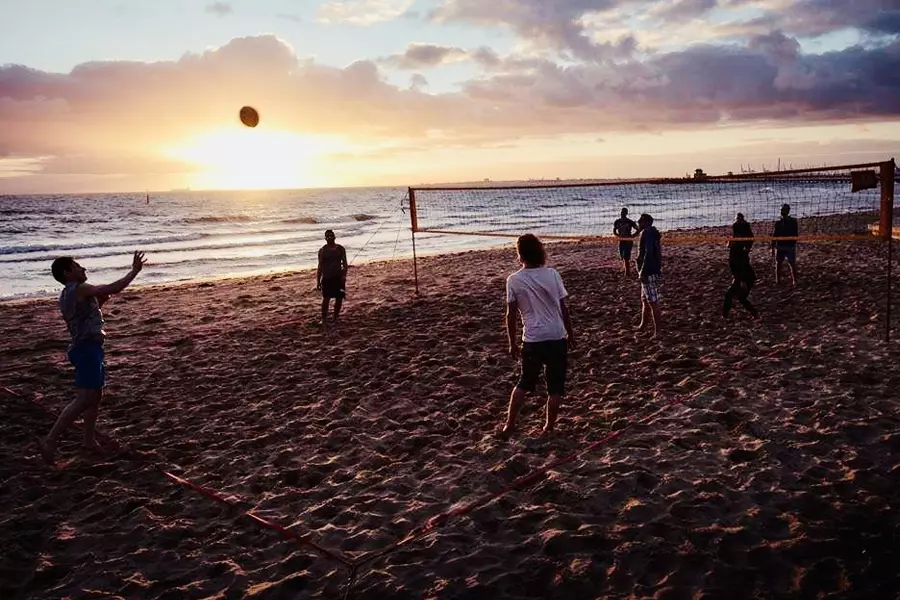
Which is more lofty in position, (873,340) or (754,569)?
(873,340)

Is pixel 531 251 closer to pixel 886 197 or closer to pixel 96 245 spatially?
pixel 886 197

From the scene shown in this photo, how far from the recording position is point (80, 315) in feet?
15.5

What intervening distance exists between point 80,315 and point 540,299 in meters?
3.59

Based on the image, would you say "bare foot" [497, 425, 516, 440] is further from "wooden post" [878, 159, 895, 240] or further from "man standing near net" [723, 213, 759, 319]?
"wooden post" [878, 159, 895, 240]

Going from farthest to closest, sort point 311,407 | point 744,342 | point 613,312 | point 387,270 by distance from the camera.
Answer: point 387,270, point 613,312, point 744,342, point 311,407

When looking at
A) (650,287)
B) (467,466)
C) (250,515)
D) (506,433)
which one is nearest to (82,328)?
(250,515)

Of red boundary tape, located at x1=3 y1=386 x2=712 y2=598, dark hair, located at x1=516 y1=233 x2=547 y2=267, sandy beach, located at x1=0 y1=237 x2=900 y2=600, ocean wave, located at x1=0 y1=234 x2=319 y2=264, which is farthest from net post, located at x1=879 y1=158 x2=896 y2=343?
ocean wave, located at x1=0 y1=234 x2=319 y2=264

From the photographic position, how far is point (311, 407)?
6230 millimetres

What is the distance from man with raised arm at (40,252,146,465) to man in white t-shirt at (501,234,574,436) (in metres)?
2.93

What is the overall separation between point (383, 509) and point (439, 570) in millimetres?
832

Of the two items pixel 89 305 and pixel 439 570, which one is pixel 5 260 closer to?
pixel 89 305

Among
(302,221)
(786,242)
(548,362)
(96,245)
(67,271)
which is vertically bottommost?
(548,362)

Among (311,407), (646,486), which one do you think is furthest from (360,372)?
(646,486)

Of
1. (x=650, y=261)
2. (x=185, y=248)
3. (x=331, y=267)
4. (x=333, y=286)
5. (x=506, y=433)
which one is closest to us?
(x=506, y=433)
